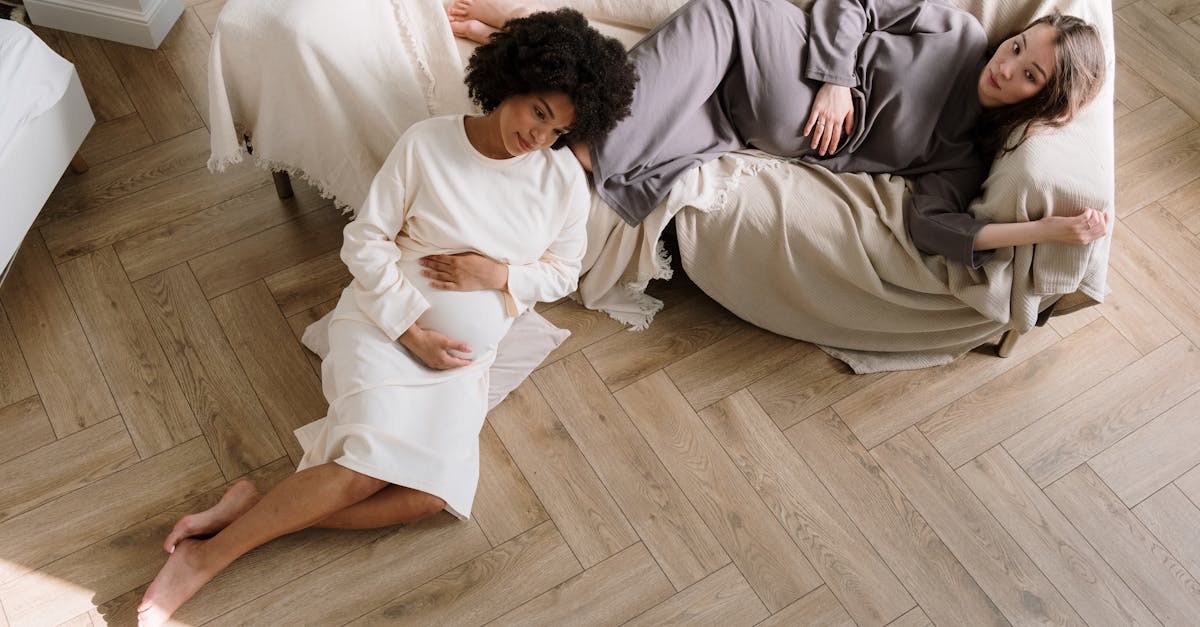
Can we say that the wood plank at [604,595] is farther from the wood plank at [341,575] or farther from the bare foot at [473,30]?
the bare foot at [473,30]

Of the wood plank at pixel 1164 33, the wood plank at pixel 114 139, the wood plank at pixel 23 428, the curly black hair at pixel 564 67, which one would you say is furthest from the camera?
the wood plank at pixel 1164 33

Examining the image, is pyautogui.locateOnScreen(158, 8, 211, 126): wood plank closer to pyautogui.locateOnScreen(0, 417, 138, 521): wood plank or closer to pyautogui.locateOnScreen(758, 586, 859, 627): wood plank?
pyautogui.locateOnScreen(0, 417, 138, 521): wood plank

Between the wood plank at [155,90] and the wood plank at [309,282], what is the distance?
1.63 feet

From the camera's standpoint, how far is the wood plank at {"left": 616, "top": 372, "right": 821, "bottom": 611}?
5.92 ft

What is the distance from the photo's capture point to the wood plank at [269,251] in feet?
6.93

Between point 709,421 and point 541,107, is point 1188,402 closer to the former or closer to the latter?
point 709,421

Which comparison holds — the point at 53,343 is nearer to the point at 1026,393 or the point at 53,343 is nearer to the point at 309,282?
the point at 309,282

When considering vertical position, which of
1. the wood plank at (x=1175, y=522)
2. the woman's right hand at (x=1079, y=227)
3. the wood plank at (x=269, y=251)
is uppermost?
the woman's right hand at (x=1079, y=227)

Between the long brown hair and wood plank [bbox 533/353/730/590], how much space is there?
870mm

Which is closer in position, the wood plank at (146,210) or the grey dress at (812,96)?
the grey dress at (812,96)

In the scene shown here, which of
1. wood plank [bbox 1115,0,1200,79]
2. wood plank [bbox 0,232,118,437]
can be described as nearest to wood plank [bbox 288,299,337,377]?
wood plank [bbox 0,232,118,437]

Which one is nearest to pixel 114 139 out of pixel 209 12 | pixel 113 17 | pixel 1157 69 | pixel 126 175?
pixel 126 175

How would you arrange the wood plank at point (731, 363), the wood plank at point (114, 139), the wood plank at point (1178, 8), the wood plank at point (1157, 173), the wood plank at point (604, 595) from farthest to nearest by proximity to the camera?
the wood plank at point (1178, 8), the wood plank at point (1157, 173), the wood plank at point (114, 139), the wood plank at point (731, 363), the wood plank at point (604, 595)

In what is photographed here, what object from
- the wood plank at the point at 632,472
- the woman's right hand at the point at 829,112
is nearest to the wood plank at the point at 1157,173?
the woman's right hand at the point at 829,112
